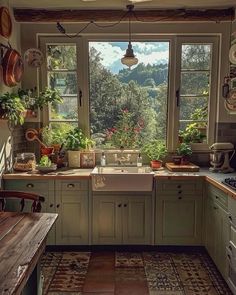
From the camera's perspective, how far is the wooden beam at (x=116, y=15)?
3330 mm

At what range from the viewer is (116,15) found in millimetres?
3359

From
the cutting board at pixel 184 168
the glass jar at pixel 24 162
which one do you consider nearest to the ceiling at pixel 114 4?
the glass jar at pixel 24 162

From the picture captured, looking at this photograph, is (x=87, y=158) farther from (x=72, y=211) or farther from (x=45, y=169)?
(x=72, y=211)

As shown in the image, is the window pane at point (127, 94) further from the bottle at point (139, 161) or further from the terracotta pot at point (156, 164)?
the terracotta pot at point (156, 164)

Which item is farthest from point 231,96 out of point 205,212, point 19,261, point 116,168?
point 19,261

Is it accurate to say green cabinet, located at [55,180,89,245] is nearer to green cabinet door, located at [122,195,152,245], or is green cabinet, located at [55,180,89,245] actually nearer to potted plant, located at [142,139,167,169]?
green cabinet door, located at [122,195,152,245]

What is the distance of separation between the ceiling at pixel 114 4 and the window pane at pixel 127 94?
1.43ft

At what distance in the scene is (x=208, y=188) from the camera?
3.04m

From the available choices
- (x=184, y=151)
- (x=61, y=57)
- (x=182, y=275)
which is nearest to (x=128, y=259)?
(x=182, y=275)

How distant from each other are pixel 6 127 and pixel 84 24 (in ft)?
4.91

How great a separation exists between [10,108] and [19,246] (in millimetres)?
1816

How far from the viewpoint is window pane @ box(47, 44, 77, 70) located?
3613 millimetres

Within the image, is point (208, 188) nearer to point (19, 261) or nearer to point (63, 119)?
point (63, 119)

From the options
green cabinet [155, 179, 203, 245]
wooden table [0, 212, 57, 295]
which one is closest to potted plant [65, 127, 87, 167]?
green cabinet [155, 179, 203, 245]
